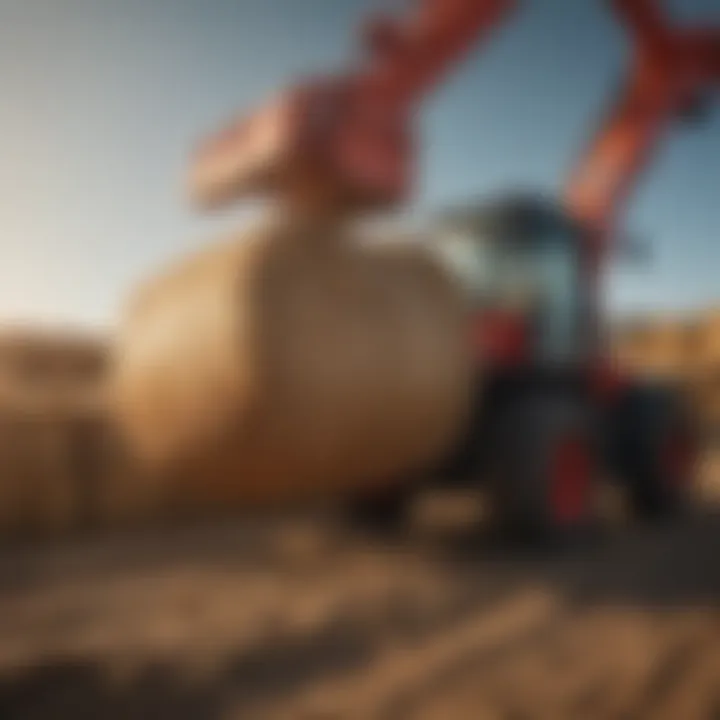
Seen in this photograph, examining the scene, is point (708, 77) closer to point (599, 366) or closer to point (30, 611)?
point (599, 366)

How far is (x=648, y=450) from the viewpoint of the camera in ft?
21.6

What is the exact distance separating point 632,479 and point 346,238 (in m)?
3.64

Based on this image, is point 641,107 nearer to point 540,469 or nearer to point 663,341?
point 540,469

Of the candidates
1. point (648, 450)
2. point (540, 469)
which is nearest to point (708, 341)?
point (648, 450)

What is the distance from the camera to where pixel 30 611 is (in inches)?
144

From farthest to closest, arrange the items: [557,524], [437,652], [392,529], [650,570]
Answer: [392,529] → [557,524] → [650,570] → [437,652]

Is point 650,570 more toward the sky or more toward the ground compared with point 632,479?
more toward the ground

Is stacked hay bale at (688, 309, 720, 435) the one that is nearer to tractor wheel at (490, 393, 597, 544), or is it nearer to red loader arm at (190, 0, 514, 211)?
tractor wheel at (490, 393, 597, 544)

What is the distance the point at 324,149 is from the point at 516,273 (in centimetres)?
226

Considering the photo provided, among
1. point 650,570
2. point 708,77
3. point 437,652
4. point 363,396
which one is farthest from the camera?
point 708,77

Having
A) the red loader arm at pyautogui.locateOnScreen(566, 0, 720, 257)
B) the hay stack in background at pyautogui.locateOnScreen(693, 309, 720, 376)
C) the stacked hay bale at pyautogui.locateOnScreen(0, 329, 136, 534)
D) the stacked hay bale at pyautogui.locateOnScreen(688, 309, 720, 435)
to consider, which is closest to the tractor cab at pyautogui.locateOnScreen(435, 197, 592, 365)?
the red loader arm at pyautogui.locateOnScreen(566, 0, 720, 257)

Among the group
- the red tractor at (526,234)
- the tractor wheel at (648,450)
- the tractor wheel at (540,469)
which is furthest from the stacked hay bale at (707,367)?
the tractor wheel at (540,469)

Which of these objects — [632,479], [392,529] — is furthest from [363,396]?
[632,479]

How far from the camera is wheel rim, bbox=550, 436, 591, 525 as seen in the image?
17.0 ft
